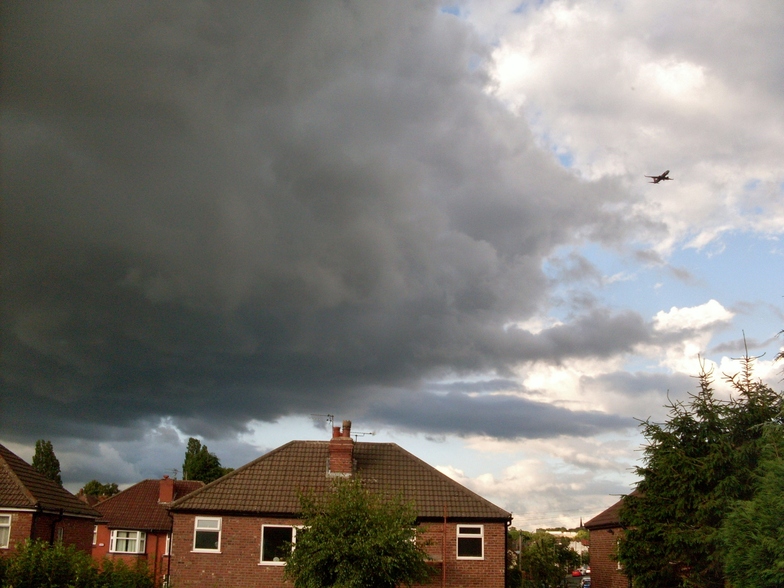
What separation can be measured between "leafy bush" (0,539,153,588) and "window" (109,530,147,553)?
109 feet

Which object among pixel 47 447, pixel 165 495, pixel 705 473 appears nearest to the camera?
pixel 705 473

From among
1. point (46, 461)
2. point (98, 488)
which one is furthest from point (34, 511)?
point (98, 488)

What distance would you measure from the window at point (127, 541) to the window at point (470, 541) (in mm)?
30313

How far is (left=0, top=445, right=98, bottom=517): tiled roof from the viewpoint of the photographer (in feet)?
99.8

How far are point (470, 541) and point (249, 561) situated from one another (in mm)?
9264

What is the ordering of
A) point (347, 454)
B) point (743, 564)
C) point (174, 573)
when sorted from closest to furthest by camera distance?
point (743, 564), point (174, 573), point (347, 454)

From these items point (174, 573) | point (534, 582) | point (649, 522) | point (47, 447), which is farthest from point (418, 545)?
point (47, 447)

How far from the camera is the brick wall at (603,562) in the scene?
37.8 metres

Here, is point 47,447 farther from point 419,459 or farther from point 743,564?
point 743,564

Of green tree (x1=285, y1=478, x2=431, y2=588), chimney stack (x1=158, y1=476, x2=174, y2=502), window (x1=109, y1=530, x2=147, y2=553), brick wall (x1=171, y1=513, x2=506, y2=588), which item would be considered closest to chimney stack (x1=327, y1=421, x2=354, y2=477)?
brick wall (x1=171, y1=513, x2=506, y2=588)

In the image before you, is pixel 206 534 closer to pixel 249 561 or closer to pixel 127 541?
pixel 249 561

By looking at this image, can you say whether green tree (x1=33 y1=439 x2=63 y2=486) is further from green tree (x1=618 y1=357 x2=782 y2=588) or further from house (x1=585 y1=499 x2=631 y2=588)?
green tree (x1=618 y1=357 x2=782 y2=588)

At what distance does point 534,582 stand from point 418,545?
28938 millimetres

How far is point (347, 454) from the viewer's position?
3198 centimetres
